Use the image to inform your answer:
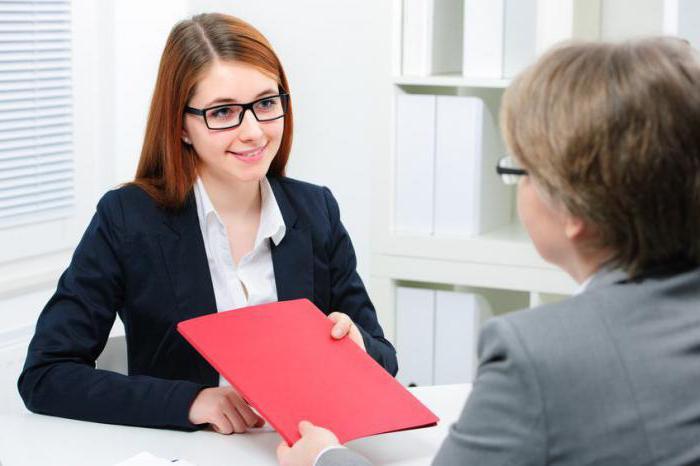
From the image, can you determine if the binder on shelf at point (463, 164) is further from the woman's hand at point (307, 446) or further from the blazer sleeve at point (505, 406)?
the blazer sleeve at point (505, 406)

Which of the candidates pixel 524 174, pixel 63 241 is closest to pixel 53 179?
pixel 63 241

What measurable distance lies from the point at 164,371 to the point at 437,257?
103 cm

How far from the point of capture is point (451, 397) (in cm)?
184

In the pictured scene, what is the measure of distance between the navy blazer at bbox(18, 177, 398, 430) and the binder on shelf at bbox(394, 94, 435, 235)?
62 cm

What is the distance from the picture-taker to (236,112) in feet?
6.38

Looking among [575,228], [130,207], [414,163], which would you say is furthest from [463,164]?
[575,228]

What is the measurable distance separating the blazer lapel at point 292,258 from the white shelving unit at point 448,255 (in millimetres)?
744

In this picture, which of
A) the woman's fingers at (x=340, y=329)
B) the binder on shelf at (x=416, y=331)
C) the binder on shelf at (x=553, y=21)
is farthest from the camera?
the binder on shelf at (x=416, y=331)

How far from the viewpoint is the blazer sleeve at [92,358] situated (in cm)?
169

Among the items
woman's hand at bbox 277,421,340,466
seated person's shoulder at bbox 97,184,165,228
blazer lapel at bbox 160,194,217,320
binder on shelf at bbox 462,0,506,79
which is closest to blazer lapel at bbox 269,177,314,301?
blazer lapel at bbox 160,194,217,320

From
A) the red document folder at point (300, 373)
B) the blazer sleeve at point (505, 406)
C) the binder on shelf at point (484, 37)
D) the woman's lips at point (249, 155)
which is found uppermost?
the binder on shelf at point (484, 37)

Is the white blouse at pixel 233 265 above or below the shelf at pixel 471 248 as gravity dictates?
above

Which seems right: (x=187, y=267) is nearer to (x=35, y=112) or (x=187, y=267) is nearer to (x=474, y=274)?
(x=474, y=274)

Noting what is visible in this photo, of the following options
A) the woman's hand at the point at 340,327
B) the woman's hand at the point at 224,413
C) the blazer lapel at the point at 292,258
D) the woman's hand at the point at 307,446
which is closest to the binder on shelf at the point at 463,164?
the blazer lapel at the point at 292,258
